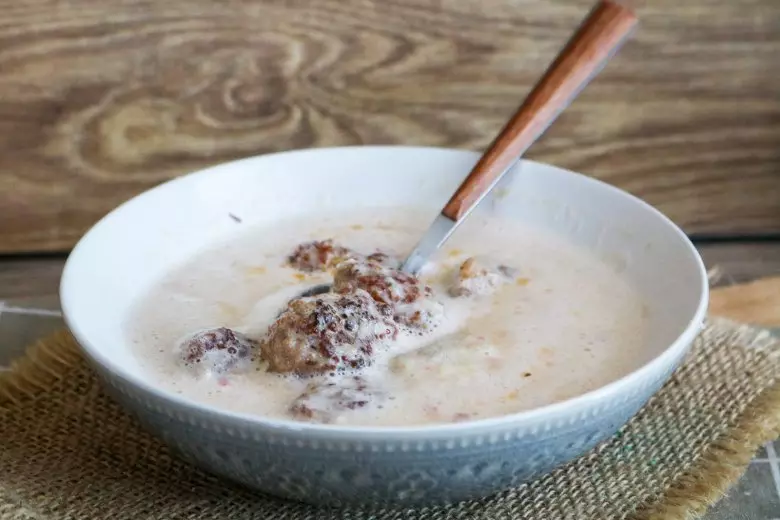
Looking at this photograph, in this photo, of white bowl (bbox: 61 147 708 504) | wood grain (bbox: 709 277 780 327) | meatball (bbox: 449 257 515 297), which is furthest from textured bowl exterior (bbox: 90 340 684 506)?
wood grain (bbox: 709 277 780 327)

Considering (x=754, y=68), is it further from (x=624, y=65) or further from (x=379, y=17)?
→ (x=379, y=17)

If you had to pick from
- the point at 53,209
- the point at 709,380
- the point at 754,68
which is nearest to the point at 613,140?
the point at 754,68

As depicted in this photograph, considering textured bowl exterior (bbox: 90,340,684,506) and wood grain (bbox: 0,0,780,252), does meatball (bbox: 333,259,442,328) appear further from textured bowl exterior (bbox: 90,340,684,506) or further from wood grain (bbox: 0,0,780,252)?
wood grain (bbox: 0,0,780,252)

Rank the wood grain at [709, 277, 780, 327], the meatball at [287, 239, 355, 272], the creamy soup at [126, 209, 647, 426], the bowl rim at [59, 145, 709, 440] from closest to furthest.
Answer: the bowl rim at [59, 145, 709, 440] → the creamy soup at [126, 209, 647, 426] → the meatball at [287, 239, 355, 272] → the wood grain at [709, 277, 780, 327]

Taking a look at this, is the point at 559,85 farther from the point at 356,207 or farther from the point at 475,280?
the point at 356,207

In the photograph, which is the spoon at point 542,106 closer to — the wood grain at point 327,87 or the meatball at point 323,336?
the meatball at point 323,336

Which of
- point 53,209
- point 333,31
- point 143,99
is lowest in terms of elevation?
point 53,209
